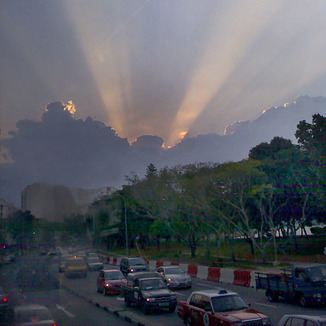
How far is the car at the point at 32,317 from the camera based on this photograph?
9.01 metres

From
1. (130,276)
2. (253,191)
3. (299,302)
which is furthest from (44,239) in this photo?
(299,302)

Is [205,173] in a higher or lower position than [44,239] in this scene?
higher

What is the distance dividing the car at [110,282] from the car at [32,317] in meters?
11.6

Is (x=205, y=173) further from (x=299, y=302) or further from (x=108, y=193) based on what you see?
(x=108, y=193)

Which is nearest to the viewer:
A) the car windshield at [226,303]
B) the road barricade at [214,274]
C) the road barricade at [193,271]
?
the car windshield at [226,303]

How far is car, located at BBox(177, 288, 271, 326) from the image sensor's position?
9.56 metres

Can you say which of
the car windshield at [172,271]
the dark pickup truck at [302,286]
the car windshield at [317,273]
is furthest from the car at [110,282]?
the car windshield at [317,273]

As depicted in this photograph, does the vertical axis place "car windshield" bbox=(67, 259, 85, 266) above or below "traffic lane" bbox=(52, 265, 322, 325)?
above

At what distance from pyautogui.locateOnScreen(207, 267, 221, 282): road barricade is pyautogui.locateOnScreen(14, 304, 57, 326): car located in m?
18.1

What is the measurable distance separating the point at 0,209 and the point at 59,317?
22.6 m

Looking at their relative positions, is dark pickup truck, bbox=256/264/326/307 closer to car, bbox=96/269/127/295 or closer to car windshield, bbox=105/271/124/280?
car, bbox=96/269/127/295

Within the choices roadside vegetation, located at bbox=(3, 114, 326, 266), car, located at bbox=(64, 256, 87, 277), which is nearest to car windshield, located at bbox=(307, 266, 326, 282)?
roadside vegetation, located at bbox=(3, 114, 326, 266)

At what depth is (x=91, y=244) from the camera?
68.9 metres

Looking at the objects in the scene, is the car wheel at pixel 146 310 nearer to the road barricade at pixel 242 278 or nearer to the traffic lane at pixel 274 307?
the traffic lane at pixel 274 307
